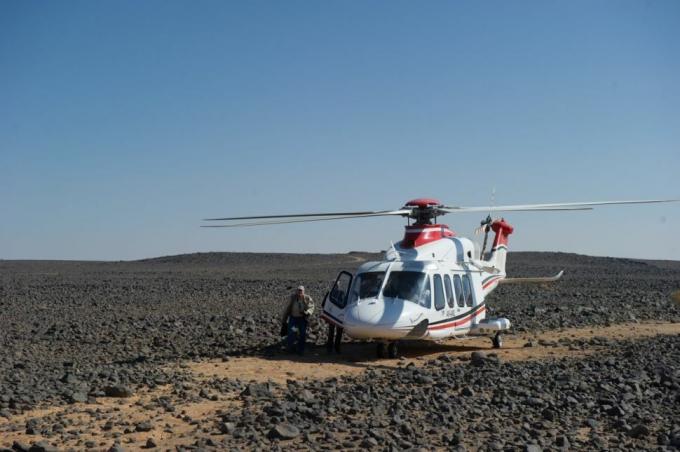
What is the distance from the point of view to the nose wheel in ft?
52.1

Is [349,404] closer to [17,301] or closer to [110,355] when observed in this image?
[110,355]

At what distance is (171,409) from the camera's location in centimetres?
1073

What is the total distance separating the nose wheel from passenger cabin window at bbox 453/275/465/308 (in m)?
1.99

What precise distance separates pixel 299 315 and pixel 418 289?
2.62 m

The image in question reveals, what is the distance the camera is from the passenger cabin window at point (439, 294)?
16.1 meters

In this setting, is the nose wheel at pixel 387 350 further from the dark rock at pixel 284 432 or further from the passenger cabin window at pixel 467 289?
the dark rock at pixel 284 432

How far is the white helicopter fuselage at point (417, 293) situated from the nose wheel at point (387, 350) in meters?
0.59

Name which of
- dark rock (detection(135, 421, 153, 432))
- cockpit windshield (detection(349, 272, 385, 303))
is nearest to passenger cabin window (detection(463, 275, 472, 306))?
cockpit windshield (detection(349, 272, 385, 303))

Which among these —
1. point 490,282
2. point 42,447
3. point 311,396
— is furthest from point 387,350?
point 42,447

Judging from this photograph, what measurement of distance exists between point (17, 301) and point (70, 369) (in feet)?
60.7

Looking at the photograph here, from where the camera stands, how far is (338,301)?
53.6 feet

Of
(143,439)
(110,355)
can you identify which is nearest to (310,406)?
(143,439)

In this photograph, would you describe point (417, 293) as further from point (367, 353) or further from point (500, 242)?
point (500, 242)

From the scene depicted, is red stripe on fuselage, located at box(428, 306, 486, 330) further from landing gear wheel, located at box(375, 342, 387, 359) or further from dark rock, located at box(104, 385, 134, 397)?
dark rock, located at box(104, 385, 134, 397)
